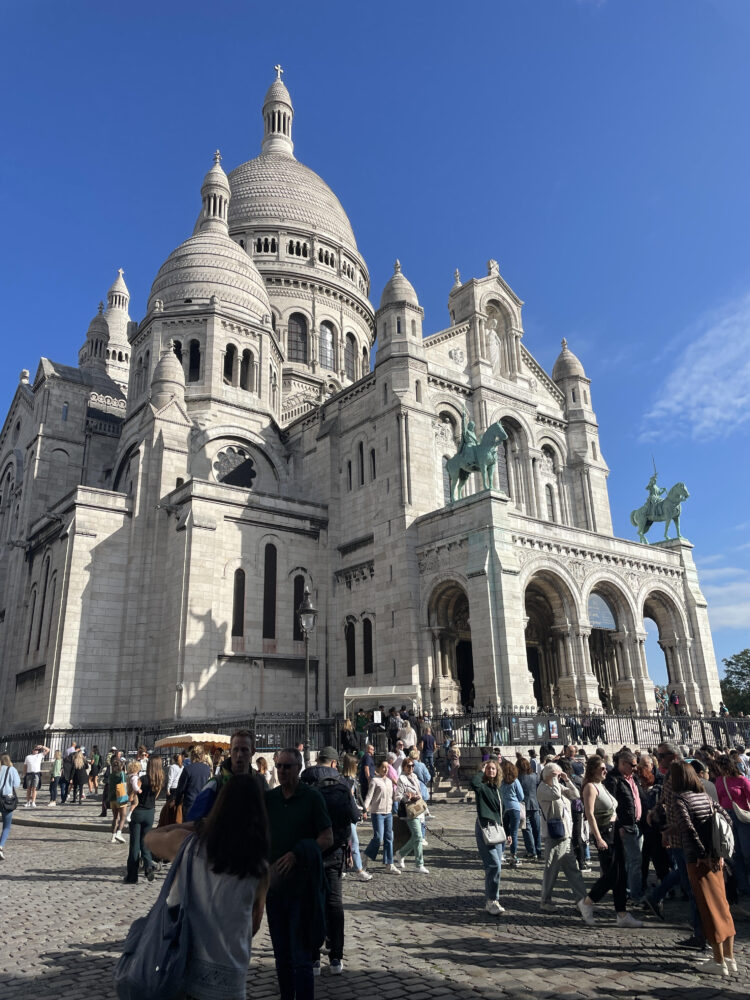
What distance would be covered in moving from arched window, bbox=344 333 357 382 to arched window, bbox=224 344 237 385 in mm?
13383

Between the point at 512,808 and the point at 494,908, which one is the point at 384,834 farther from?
the point at 494,908

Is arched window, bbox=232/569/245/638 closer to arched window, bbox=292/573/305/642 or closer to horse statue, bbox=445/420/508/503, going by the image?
arched window, bbox=292/573/305/642

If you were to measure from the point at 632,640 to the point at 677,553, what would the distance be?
5.83 meters

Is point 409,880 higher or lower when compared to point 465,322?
lower

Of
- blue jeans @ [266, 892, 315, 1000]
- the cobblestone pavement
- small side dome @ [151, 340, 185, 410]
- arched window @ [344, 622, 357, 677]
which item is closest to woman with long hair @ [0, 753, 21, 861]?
the cobblestone pavement

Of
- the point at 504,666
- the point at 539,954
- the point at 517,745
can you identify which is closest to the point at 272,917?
the point at 539,954

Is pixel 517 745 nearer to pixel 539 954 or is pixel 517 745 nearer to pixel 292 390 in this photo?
pixel 539 954

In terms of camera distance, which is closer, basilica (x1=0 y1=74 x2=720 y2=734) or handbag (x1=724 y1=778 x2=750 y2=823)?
handbag (x1=724 y1=778 x2=750 y2=823)

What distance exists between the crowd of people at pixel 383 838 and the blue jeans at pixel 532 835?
1.9 inches

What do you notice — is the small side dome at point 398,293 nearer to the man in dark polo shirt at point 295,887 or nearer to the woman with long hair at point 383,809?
the woman with long hair at point 383,809

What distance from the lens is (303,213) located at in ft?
179

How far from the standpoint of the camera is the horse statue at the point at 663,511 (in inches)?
1394

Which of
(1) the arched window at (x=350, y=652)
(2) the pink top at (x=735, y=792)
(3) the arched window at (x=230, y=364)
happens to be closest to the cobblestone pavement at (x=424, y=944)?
(2) the pink top at (x=735, y=792)

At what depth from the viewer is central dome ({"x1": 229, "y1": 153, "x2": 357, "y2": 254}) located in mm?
53625
